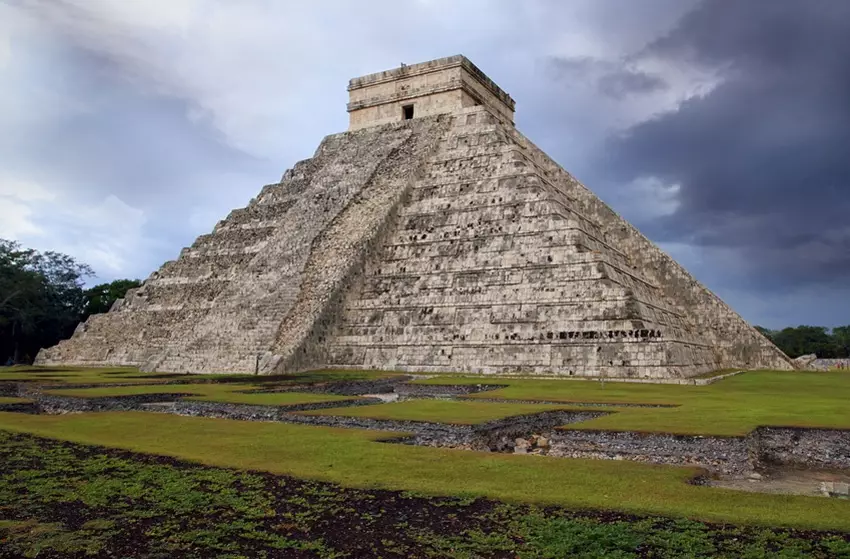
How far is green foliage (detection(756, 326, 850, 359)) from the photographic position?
246 feet

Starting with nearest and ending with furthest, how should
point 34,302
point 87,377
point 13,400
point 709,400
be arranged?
point 13,400, point 709,400, point 87,377, point 34,302

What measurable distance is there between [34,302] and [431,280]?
3269 centimetres

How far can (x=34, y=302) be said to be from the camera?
4453cm

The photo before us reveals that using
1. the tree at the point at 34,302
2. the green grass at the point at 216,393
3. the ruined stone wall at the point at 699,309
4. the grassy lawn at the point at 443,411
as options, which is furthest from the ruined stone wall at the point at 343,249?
the tree at the point at 34,302

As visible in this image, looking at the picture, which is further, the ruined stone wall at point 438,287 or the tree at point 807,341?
the tree at point 807,341

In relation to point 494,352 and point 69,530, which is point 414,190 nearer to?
point 494,352

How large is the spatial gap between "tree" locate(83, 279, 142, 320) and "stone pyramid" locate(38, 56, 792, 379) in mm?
19518

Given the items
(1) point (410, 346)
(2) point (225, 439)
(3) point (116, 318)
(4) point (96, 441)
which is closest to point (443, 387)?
(1) point (410, 346)

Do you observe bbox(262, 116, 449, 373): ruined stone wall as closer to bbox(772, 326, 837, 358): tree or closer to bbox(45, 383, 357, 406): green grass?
bbox(45, 383, 357, 406): green grass

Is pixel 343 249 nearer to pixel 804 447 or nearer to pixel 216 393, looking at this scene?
pixel 216 393

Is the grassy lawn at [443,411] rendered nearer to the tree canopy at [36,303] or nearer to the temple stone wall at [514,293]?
the temple stone wall at [514,293]

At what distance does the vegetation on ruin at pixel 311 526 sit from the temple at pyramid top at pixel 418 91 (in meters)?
26.6

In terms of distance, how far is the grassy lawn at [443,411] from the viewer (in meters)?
10.8

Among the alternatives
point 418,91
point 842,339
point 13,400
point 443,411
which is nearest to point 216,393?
point 13,400
